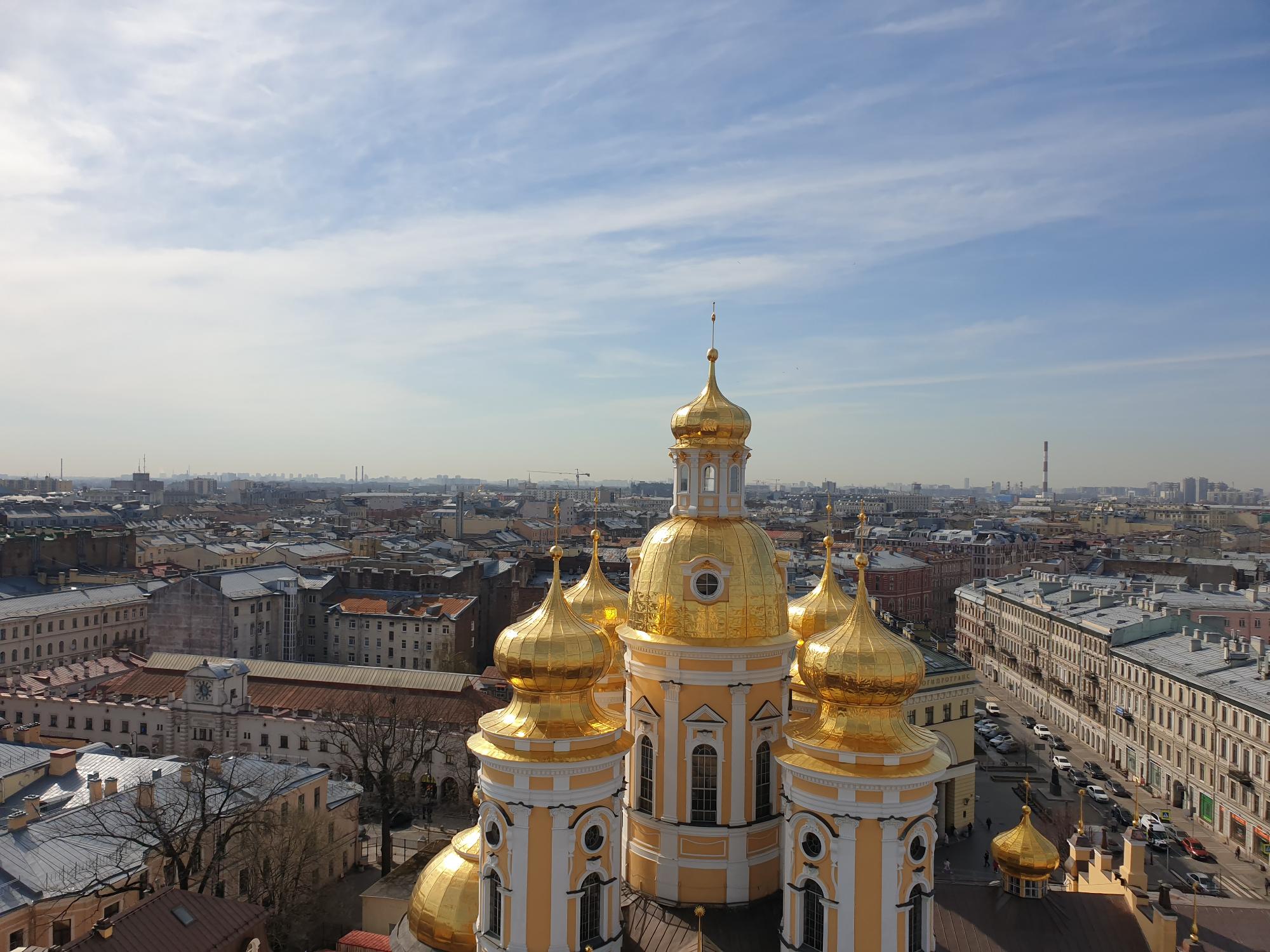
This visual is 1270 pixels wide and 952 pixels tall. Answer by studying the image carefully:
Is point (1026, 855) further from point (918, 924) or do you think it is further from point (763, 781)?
point (763, 781)

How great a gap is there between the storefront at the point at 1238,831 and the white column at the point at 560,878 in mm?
39689

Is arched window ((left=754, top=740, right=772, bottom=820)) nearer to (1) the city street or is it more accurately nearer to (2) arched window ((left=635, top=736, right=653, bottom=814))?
(2) arched window ((left=635, top=736, right=653, bottom=814))

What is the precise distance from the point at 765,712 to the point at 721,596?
2.90 m

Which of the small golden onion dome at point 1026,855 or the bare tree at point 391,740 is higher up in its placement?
the small golden onion dome at point 1026,855

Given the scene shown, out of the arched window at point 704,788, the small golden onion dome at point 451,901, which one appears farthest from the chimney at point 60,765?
the arched window at point 704,788

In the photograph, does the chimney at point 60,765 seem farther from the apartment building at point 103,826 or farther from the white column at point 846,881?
the white column at point 846,881

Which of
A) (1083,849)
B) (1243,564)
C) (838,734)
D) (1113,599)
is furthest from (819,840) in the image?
(1243,564)

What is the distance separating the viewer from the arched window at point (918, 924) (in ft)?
59.9

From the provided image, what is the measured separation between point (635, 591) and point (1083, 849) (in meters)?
16.7

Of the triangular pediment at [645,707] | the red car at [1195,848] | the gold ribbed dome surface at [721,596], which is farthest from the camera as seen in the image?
the red car at [1195,848]

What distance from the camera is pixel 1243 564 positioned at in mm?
106250

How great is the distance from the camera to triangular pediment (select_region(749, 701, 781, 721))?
21281mm

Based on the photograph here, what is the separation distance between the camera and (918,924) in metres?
18.4

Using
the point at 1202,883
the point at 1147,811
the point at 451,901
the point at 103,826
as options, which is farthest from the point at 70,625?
the point at 1202,883
